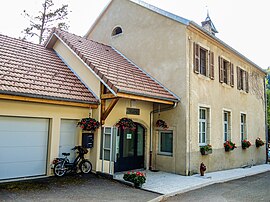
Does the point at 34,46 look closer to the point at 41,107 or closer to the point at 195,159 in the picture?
the point at 41,107

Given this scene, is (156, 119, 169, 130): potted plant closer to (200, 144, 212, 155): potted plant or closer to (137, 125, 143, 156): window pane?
(137, 125, 143, 156): window pane

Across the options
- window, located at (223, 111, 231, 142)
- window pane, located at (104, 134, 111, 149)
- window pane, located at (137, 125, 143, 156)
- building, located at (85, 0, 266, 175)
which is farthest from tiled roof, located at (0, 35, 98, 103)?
window, located at (223, 111, 231, 142)

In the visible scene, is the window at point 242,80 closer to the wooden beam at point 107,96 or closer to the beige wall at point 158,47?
the beige wall at point 158,47

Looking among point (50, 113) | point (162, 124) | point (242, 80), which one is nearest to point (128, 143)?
point (162, 124)

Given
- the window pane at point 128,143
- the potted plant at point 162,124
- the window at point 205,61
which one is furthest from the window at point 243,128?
the window pane at point 128,143

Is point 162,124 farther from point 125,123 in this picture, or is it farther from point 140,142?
point 125,123

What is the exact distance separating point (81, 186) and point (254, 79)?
14036 millimetres

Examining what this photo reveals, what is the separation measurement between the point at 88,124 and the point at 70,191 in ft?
8.45

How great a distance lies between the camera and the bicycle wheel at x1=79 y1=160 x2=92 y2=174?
9191 millimetres

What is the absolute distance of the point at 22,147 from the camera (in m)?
8.24

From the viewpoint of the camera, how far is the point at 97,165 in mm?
9359

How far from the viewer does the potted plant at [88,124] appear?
29.6 ft

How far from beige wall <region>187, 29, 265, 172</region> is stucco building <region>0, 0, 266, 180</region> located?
0.06 meters

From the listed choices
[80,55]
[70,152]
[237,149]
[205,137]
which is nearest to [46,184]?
[70,152]
